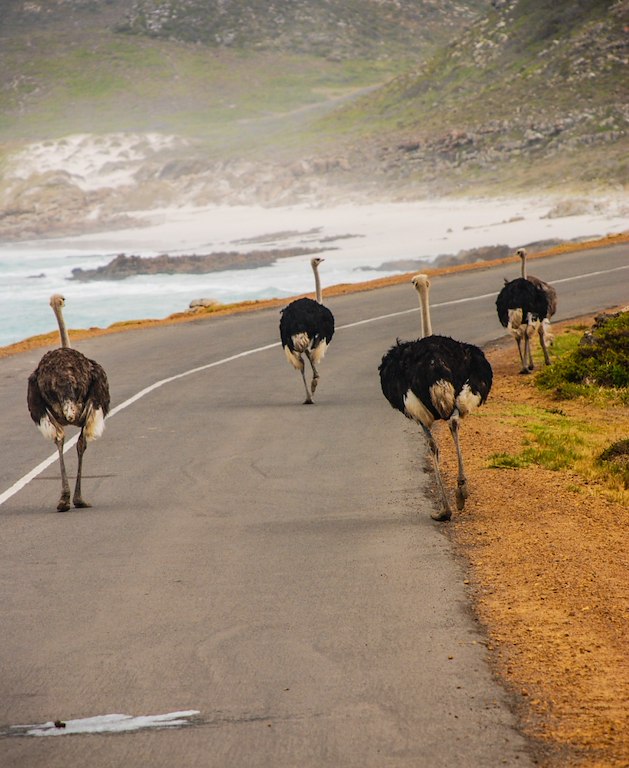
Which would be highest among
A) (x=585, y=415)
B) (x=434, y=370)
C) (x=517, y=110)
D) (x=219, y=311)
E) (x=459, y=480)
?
(x=517, y=110)

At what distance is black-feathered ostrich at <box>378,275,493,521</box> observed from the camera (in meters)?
11.5

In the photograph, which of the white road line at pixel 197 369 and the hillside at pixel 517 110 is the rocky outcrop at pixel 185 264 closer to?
the hillside at pixel 517 110

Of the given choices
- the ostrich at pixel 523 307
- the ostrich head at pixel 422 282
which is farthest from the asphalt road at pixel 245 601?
the ostrich at pixel 523 307

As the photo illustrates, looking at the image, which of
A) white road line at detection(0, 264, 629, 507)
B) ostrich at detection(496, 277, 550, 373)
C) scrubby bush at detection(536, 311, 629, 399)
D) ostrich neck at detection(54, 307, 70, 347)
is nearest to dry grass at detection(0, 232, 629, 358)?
white road line at detection(0, 264, 629, 507)

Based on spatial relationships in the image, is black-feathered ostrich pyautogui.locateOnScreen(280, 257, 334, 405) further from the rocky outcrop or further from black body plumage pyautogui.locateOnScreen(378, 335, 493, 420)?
the rocky outcrop

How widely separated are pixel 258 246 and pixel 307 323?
60635 mm

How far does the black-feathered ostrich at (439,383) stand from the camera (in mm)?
11539

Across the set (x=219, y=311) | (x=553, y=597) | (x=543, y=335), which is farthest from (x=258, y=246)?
(x=553, y=597)

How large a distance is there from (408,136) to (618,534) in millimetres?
102428

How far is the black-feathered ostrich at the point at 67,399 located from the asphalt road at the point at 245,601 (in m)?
0.77

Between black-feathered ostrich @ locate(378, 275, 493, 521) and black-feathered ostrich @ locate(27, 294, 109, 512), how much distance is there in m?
3.04

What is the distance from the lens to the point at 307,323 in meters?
19.2

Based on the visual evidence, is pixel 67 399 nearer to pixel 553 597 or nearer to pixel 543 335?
pixel 553 597

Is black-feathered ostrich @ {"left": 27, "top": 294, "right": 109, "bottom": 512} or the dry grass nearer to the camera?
black-feathered ostrich @ {"left": 27, "top": 294, "right": 109, "bottom": 512}
